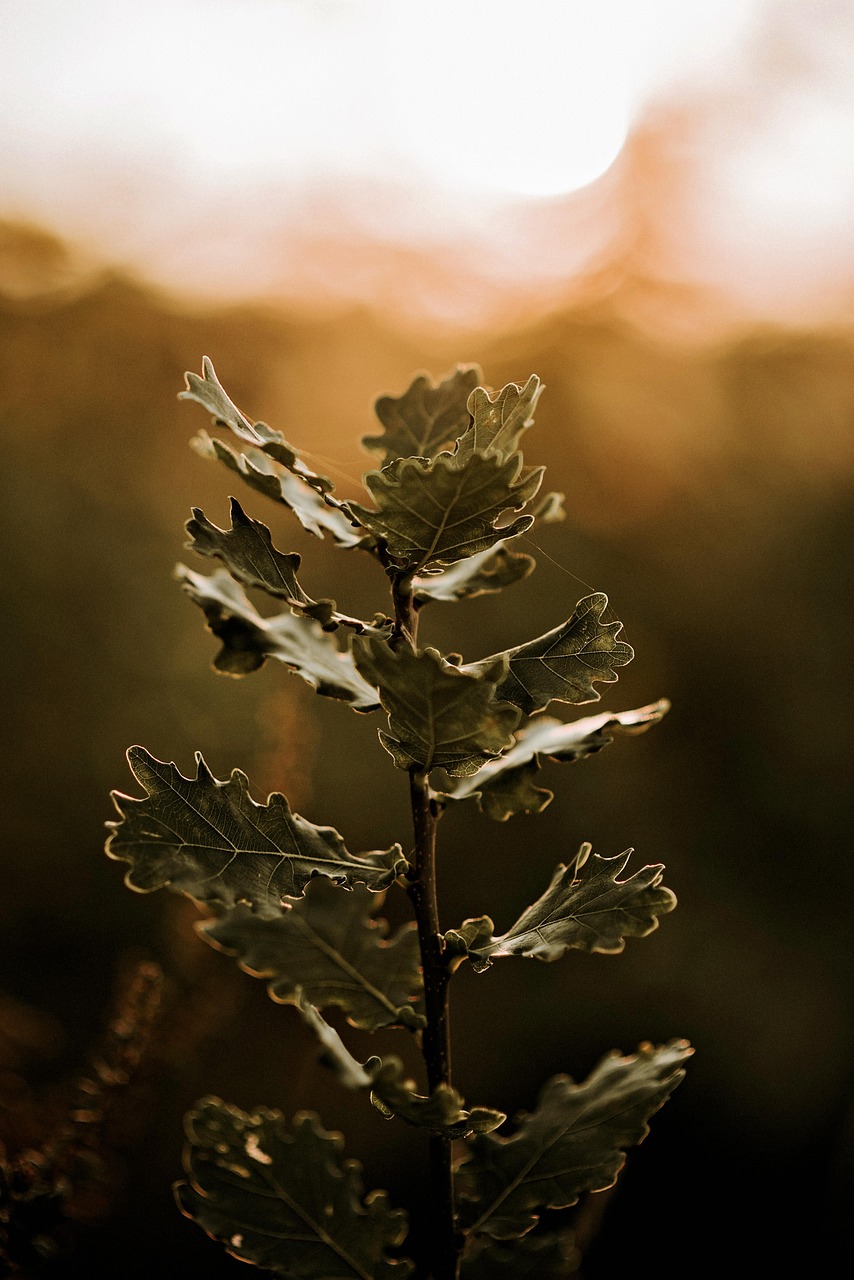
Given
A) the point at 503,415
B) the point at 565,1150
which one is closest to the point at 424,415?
the point at 503,415

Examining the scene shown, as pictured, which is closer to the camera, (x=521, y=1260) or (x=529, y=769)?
(x=529, y=769)

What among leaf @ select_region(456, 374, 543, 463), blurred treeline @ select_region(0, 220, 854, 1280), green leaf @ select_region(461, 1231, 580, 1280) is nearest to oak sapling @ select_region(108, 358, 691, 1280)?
leaf @ select_region(456, 374, 543, 463)

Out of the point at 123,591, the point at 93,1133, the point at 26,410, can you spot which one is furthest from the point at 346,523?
the point at 26,410

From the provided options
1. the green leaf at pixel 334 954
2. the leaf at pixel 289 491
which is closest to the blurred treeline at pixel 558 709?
the green leaf at pixel 334 954

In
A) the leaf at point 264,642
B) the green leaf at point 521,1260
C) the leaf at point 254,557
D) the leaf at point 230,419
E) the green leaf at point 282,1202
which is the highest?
the leaf at point 230,419

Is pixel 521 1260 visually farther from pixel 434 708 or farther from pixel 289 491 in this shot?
pixel 289 491

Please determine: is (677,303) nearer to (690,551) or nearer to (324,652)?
(690,551)

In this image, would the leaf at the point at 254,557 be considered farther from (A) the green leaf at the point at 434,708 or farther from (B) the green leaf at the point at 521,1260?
(B) the green leaf at the point at 521,1260
